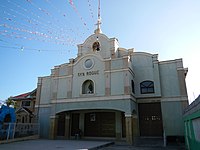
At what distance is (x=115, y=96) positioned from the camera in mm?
17078

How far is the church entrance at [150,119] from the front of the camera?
19000 mm

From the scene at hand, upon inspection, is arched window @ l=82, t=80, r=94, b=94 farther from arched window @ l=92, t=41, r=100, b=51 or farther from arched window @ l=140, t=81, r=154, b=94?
arched window @ l=140, t=81, r=154, b=94

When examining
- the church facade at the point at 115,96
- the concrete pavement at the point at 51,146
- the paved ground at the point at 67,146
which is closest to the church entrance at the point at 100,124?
the church facade at the point at 115,96

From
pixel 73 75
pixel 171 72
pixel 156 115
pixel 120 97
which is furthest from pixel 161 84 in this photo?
pixel 73 75

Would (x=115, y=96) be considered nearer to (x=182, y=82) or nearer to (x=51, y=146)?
(x=51, y=146)

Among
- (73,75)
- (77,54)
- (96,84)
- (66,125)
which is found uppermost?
(77,54)

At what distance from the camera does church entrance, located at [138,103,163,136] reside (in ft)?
62.3

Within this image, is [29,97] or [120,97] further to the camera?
[29,97]

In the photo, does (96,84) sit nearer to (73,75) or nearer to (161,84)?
(73,75)

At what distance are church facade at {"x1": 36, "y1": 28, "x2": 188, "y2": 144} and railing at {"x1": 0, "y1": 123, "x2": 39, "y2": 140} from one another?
1.43m

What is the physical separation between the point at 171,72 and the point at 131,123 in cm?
793

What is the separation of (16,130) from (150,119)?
14.3m

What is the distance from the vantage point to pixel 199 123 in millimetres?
7301

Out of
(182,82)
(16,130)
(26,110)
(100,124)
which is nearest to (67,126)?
(100,124)
